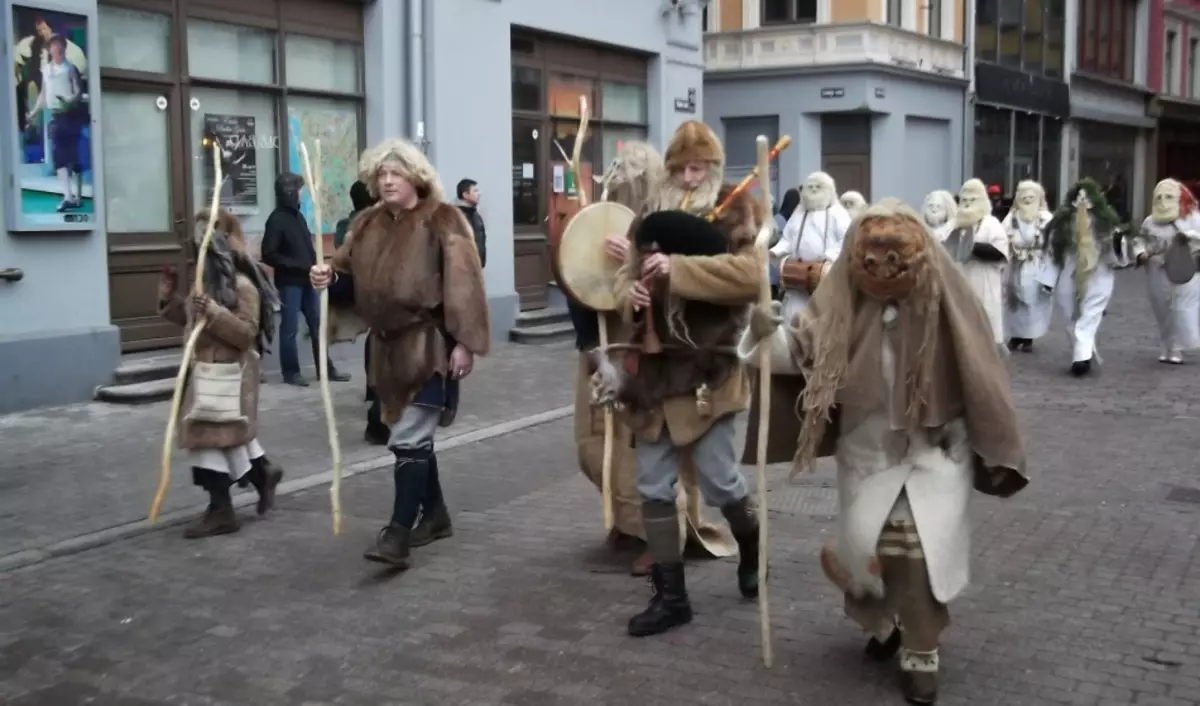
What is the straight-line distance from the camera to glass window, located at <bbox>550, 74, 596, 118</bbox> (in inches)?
680

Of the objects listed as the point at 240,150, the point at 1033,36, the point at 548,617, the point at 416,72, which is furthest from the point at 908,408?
the point at 1033,36

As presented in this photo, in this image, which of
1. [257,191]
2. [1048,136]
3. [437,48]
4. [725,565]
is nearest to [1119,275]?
[1048,136]

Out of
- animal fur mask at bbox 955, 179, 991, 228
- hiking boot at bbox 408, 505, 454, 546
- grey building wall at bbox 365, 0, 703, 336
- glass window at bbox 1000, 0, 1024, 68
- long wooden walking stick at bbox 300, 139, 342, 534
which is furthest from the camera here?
glass window at bbox 1000, 0, 1024, 68

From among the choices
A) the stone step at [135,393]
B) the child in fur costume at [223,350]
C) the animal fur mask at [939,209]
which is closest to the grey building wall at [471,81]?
the stone step at [135,393]

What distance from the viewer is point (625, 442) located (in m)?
6.50

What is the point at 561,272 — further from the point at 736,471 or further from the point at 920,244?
the point at 920,244

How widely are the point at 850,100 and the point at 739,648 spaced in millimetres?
21727

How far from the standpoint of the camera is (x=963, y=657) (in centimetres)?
511

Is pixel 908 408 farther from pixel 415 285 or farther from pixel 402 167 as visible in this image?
pixel 402 167

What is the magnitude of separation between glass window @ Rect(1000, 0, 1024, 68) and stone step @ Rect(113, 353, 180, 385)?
81.7 feet

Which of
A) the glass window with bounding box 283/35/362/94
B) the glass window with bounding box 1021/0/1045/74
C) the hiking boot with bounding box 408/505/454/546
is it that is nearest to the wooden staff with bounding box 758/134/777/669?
the hiking boot with bounding box 408/505/454/546

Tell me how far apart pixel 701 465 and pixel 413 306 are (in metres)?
1.62

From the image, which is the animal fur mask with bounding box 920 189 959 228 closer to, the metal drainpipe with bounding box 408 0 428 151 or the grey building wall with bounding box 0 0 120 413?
the metal drainpipe with bounding box 408 0 428 151

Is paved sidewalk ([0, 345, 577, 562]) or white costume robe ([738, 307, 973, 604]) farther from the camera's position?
paved sidewalk ([0, 345, 577, 562])
